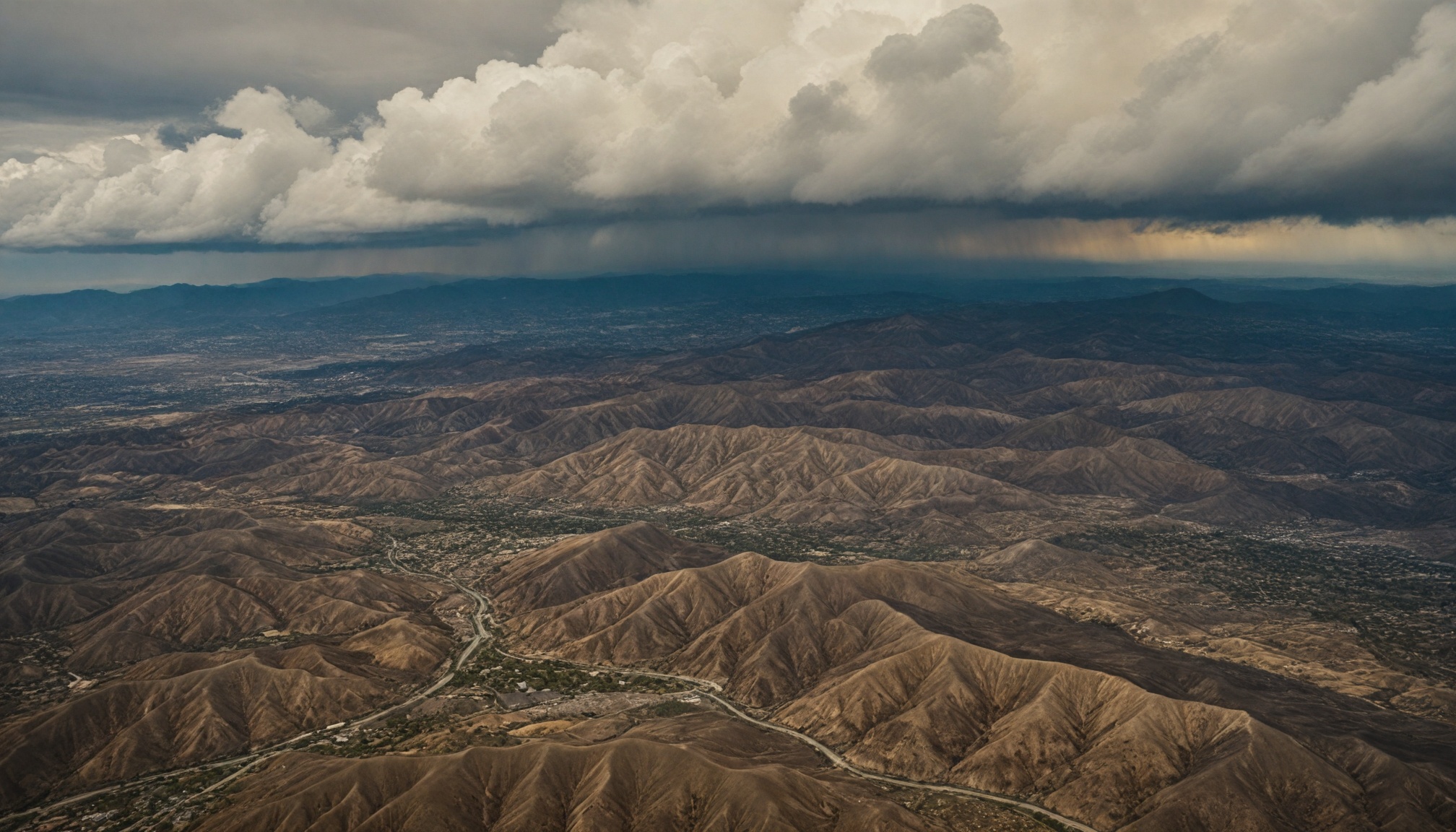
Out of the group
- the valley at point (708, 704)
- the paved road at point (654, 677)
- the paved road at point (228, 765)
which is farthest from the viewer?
the paved road at point (228, 765)

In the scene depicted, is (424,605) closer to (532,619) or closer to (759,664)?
(532,619)

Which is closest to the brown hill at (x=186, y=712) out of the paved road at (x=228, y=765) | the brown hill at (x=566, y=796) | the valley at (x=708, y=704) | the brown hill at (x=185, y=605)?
the valley at (x=708, y=704)

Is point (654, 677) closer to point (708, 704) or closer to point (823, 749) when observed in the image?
point (708, 704)

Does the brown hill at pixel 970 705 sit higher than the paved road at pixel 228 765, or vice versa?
the brown hill at pixel 970 705

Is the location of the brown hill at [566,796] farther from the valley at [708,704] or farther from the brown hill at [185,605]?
the brown hill at [185,605]

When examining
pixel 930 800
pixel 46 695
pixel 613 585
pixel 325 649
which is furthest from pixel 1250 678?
pixel 46 695

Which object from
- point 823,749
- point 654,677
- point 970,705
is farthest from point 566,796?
point 970,705

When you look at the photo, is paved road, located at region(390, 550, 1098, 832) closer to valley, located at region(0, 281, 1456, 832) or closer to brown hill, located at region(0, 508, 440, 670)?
valley, located at region(0, 281, 1456, 832)

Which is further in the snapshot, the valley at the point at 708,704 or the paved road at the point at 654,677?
the paved road at the point at 654,677

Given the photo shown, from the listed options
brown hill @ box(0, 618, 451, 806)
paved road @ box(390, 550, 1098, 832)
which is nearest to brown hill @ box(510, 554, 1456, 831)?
paved road @ box(390, 550, 1098, 832)

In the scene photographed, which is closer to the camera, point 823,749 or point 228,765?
point 228,765
